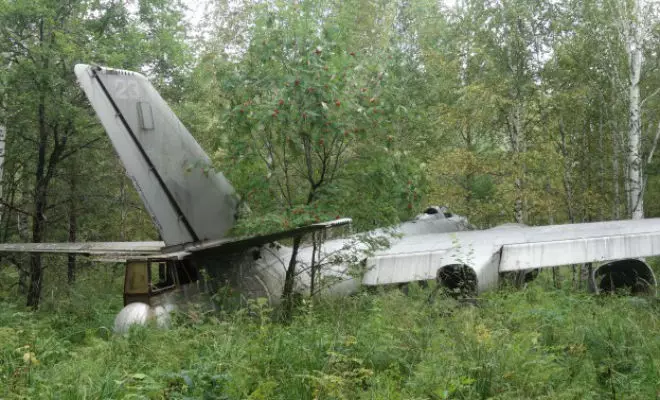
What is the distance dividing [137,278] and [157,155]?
6.20 feet

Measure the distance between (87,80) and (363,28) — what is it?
18898 mm

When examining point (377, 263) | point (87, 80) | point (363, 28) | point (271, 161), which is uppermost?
point (363, 28)

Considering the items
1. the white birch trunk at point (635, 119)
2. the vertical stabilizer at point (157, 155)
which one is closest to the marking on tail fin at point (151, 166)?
the vertical stabilizer at point (157, 155)

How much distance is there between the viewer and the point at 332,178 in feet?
32.8

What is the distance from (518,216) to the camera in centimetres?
1789

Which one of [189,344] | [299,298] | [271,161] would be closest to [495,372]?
[189,344]

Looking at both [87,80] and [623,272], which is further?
[623,272]

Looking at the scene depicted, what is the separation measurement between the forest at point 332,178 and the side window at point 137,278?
665 mm

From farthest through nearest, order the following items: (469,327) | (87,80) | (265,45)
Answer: (265,45) → (87,80) → (469,327)

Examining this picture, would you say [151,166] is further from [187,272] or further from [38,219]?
[38,219]

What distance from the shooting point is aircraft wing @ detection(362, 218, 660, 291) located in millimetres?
9680

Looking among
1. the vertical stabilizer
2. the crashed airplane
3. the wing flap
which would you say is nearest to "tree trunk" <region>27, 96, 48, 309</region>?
the crashed airplane

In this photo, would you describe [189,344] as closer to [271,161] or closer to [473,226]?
[271,161]

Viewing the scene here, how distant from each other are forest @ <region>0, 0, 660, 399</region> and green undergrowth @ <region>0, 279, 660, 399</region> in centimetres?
3
